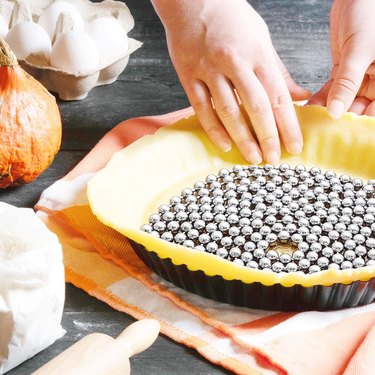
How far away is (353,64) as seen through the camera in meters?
0.94

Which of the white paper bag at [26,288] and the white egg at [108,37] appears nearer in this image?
the white paper bag at [26,288]


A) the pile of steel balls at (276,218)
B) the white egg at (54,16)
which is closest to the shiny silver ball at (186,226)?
the pile of steel balls at (276,218)

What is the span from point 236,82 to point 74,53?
0.83 ft

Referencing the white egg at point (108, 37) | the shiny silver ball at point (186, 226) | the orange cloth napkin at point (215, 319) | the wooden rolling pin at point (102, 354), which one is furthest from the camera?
the white egg at point (108, 37)

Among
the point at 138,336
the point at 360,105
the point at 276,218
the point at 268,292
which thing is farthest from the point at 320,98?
the point at 138,336

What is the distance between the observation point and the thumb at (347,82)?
0.93 metres

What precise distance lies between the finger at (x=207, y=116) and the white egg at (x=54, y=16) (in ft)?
0.93

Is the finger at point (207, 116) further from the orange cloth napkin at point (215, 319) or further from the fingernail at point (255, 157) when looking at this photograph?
the orange cloth napkin at point (215, 319)

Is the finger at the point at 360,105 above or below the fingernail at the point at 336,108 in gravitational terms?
below

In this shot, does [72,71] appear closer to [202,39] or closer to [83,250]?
[202,39]

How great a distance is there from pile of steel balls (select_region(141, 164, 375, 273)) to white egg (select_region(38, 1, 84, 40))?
0.40 meters

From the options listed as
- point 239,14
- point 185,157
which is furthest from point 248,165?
point 239,14

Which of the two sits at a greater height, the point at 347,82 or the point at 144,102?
the point at 347,82

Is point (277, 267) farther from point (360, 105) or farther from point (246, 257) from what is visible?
point (360, 105)
